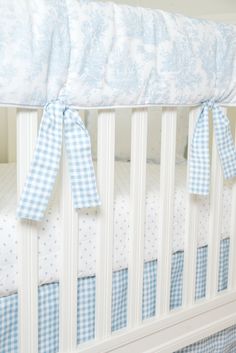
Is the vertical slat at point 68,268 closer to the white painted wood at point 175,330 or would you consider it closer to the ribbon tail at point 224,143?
the white painted wood at point 175,330

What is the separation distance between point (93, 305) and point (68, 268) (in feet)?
0.40

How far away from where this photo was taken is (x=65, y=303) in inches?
38.5

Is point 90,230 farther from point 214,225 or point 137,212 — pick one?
point 214,225

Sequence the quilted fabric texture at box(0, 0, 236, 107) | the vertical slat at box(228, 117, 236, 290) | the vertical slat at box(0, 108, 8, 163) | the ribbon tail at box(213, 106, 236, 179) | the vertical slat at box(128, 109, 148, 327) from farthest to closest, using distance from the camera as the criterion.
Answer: the vertical slat at box(0, 108, 8, 163) < the vertical slat at box(228, 117, 236, 290) < the ribbon tail at box(213, 106, 236, 179) < the vertical slat at box(128, 109, 148, 327) < the quilted fabric texture at box(0, 0, 236, 107)

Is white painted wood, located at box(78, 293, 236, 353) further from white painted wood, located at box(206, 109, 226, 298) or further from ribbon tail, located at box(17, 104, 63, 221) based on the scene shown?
ribbon tail, located at box(17, 104, 63, 221)

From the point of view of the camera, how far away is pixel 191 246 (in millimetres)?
1214

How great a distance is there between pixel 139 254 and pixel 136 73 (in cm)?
37

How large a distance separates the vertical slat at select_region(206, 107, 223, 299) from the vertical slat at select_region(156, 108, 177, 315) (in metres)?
0.15

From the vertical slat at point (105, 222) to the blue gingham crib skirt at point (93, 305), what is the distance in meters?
0.02

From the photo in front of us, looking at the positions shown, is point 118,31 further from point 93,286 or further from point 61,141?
point 93,286

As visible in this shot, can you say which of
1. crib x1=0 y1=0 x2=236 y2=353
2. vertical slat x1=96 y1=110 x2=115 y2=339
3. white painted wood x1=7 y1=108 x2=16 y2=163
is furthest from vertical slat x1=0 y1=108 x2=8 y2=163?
vertical slat x1=96 y1=110 x2=115 y2=339

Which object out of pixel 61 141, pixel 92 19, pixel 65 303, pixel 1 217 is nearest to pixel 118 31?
pixel 92 19

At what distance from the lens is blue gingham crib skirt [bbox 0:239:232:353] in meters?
0.93

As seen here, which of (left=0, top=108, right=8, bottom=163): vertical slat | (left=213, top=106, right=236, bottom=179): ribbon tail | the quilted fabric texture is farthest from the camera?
(left=0, top=108, right=8, bottom=163): vertical slat
